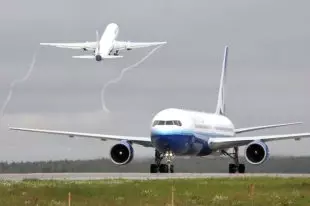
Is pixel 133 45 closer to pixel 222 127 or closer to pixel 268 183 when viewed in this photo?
pixel 222 127

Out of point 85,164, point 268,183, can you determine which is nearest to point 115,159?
point 85,164

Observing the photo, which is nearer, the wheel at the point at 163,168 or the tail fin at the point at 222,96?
the wheel at the point at 163,168

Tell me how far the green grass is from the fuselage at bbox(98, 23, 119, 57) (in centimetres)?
4679

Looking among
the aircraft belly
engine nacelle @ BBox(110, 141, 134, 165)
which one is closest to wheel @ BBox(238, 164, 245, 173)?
the aircraft belly

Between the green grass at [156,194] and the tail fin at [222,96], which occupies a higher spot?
the tail fin at [222,96]

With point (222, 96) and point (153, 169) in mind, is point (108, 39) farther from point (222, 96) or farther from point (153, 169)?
point (153, 169)

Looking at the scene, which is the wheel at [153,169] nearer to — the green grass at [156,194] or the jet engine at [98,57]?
the jet engine at [98,57]

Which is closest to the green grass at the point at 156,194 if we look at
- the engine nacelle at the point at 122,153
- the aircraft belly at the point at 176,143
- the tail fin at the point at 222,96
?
the aircraft belly at the point at 176,143

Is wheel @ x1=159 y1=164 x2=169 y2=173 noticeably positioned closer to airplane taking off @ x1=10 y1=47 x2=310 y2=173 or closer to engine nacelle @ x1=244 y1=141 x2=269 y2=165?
airplane taking off @ x1=10 y1=47 x2=310 y2=173

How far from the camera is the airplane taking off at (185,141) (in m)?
78.5

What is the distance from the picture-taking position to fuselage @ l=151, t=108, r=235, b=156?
7806 centimetres

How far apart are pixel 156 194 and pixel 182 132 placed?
35.2m

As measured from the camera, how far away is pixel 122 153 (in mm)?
82562

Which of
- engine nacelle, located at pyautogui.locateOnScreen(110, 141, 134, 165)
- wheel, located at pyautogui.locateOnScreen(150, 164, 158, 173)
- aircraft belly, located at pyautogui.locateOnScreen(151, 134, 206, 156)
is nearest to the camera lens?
aircraft belly, located at pyautogui.locateOnScreen(151, 134, 206, 156)
